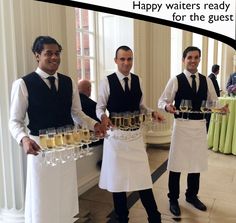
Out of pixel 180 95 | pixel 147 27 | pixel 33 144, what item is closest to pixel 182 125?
pixel 180 95

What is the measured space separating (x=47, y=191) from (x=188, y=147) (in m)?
1.17

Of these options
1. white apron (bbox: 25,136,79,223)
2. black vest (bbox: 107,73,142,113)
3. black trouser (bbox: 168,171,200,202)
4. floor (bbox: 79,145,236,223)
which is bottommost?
floor (bbox: 79,145,236,223)

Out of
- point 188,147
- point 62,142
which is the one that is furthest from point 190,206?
point 62,142

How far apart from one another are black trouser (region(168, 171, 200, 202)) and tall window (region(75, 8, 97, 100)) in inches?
52.4

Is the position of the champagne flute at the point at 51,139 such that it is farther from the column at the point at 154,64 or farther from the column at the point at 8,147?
the column at the point at 154,64

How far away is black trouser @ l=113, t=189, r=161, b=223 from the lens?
83.2 inches

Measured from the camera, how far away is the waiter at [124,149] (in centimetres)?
209

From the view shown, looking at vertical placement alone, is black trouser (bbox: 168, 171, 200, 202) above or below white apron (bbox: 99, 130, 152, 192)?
below

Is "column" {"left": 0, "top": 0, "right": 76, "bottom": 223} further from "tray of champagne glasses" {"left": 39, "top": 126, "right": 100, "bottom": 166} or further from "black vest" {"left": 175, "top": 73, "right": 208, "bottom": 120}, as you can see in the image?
"black vest" {"left": 175, "top": 73, "right": 208, "bottom": 120}

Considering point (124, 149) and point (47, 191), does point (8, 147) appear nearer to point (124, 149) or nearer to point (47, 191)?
point (47, 191)

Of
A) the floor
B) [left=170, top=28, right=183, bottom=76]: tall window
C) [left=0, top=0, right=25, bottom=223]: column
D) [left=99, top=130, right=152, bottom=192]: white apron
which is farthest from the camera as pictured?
[left=170, top=28, right=183, bottom=76]: tall window

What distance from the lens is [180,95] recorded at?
2361 mm

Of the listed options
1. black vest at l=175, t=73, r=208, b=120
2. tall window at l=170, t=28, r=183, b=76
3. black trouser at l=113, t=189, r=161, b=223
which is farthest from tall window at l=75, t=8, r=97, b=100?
tall window at l=170, t=28, r=183, b=76

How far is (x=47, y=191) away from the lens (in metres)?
1.71
